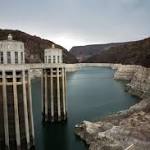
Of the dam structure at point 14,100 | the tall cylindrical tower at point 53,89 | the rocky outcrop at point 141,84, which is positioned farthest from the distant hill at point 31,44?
the dam structure at point 14,100

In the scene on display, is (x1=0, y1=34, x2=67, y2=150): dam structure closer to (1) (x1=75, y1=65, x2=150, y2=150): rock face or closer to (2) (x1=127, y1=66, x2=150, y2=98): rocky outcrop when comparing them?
(1) (x1=75, y1=65, x2=150, y2=150): rock face

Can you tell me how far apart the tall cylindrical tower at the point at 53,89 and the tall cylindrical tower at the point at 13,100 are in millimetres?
12384

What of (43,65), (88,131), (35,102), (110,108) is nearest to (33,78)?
(35,102)

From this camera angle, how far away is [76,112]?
51.1 m

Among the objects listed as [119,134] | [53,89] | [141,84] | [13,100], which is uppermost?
[13,100]

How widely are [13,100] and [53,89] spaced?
14123 mm

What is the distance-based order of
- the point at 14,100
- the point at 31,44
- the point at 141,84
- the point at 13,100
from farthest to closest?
the point at 31,44
the point at 141,84
the point at 13,100
the point at 14,100

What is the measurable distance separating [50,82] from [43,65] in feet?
9.46

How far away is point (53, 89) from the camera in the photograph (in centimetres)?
4378

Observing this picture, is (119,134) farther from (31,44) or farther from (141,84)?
(31,44)

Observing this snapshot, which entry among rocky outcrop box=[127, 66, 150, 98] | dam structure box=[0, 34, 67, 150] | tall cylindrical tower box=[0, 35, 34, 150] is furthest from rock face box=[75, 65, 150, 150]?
rocky outcrop box=[127, 66, 150, 98]

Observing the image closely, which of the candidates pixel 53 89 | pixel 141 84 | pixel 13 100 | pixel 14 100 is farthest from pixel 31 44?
pixel 14 100

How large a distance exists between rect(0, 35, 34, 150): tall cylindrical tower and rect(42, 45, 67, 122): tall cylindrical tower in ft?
40.6

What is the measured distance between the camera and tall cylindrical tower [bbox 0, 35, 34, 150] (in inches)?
1178
